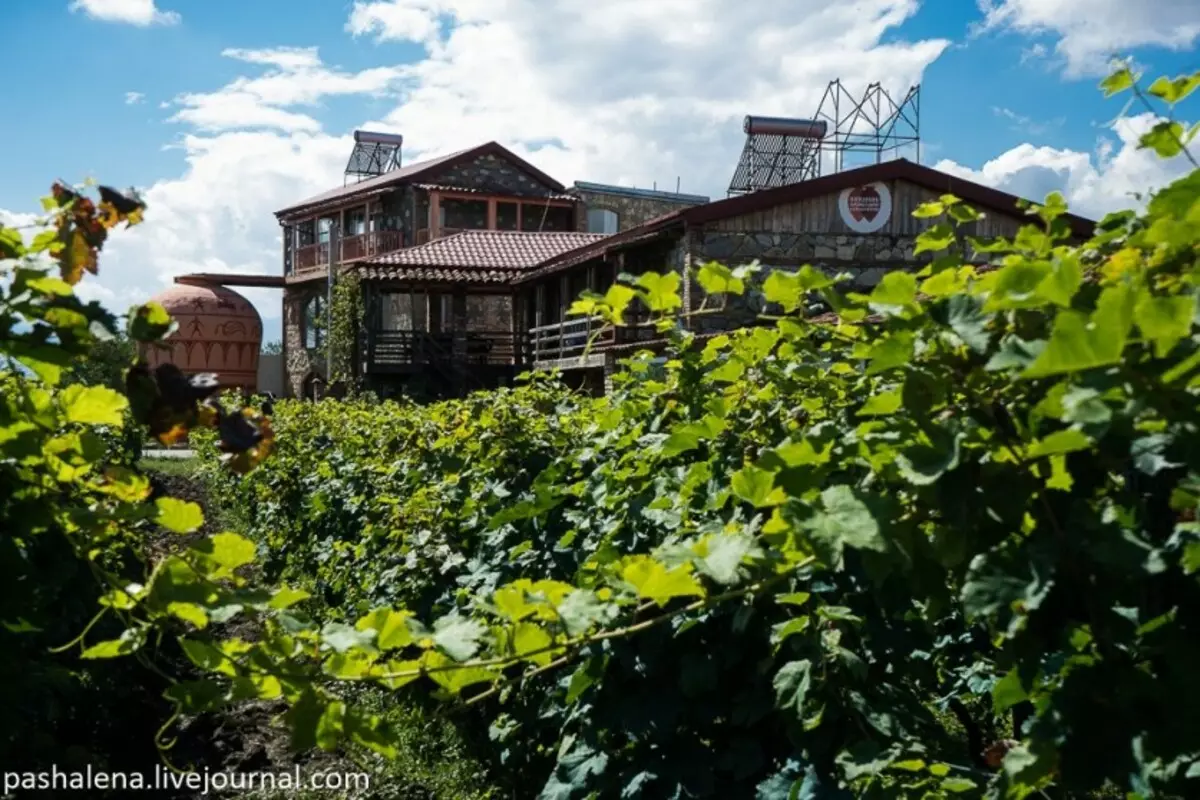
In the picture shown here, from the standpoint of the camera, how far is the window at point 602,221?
117 feet

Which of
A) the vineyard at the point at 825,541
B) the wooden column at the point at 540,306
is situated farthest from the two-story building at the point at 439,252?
the vineyard at the point at 825,541

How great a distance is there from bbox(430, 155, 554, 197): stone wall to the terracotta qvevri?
292 inches

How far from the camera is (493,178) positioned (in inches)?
1384

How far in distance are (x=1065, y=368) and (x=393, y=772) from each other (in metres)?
3.85

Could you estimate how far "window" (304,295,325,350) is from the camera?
119 feet

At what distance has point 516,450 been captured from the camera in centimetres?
455

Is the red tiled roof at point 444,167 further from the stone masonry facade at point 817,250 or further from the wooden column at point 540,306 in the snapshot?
the stone masonry facade at point 817,250

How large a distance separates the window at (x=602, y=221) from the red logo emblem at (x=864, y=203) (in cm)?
1667

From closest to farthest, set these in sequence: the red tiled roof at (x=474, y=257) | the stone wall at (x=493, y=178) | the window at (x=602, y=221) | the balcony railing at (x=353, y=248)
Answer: the red tiled roof at (x=474, y=257), the balcony railing at (x=353, y=248), the stone wall at (x=493, y=178), the window at (x=602, y=221)

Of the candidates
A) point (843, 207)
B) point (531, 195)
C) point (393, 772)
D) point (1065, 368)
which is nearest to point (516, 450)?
point (393, 772)

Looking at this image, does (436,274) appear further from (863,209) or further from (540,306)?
(863,209)

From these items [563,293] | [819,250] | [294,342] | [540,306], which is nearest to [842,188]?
[819,250]

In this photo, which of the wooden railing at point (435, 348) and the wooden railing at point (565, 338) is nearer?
the wooden railing at point (565, 338)

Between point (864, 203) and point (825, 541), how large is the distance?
18.9 metres
